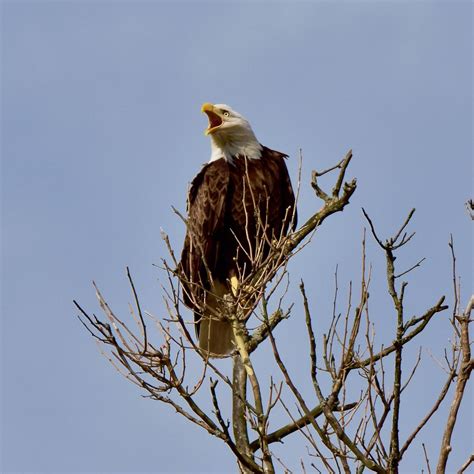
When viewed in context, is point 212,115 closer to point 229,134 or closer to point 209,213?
point 229,134

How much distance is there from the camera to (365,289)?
418cm

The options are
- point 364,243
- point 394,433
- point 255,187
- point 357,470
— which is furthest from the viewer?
point 255,187

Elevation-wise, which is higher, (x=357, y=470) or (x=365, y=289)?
(x=365, y=289)

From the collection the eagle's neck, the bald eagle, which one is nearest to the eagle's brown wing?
the bald eagle

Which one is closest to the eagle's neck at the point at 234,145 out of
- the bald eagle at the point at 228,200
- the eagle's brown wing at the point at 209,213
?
the bald eagle at the point at 228,200

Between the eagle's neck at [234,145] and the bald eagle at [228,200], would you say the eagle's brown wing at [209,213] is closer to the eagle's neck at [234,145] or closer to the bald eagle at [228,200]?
the bald eagle at [228,200]

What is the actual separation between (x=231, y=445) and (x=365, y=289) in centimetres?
94

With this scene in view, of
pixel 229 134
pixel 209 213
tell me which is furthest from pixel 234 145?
pixel 209 213

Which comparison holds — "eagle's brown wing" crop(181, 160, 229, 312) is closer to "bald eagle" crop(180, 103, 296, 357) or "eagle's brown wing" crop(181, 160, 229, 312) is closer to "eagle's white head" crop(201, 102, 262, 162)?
"bald eagle" crop(180, 103, 296, 357)

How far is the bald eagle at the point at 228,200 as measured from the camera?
7418 millimetres

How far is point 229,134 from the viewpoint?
7.75 m

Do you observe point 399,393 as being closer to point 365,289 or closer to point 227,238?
point 365,289

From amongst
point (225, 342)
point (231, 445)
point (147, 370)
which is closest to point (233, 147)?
point (225, 342)

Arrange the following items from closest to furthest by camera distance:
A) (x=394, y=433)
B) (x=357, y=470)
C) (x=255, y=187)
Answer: (x=394, y=433) < (x=357, y=470) < (x=255, y=187)
